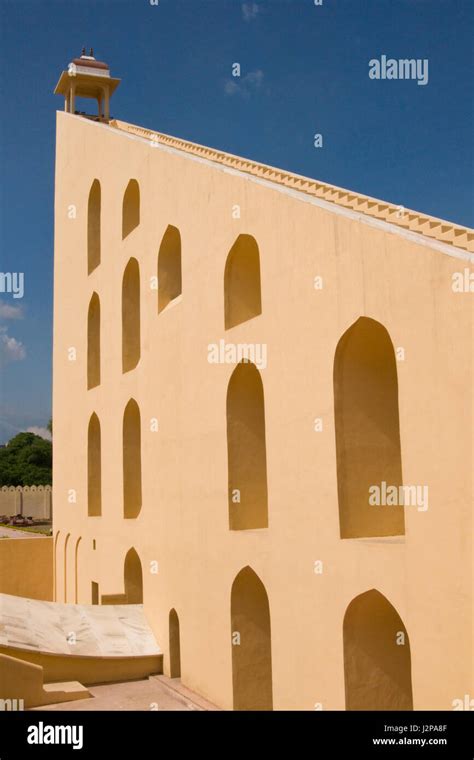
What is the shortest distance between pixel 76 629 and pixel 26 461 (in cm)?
3803

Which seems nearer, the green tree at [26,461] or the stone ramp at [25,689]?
the stone ramp at [25,689]

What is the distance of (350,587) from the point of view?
7.27 metres

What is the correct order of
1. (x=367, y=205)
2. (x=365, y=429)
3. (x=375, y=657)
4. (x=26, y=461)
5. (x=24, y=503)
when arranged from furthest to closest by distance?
1. (x=26, y=461)
2. (x=24, y=503)
3. (x=367, y=205)
4. (x=365, y=429)
5. (x=375, y=657)

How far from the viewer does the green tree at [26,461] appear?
152 feet

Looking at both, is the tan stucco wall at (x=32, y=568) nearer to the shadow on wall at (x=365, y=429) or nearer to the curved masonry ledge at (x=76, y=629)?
the curved masonry ledge at (x=76, y=629)

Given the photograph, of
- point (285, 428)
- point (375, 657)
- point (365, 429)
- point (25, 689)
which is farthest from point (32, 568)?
point (365, 429)

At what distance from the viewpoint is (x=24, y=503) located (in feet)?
122

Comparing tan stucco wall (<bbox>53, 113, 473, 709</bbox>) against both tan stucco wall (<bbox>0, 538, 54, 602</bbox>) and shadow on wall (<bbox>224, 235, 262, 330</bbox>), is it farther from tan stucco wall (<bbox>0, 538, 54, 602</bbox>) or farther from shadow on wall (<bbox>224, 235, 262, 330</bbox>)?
tan stucco wall (<bbox>0, 538, 54, 602</bbox>)

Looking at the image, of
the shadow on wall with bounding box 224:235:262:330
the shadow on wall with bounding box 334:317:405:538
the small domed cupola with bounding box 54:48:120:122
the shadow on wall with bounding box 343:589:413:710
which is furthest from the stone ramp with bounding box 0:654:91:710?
the small domed cupola with bounding box 54:48:120:122

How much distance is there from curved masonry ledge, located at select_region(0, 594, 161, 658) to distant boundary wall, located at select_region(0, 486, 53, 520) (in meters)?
25.0

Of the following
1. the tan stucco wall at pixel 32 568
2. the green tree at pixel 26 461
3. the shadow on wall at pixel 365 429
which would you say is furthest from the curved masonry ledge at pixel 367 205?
the green tree at pixel 26 461

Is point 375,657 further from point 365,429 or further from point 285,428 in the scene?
point 285,428

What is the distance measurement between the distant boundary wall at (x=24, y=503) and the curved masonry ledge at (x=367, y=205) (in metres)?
25.7

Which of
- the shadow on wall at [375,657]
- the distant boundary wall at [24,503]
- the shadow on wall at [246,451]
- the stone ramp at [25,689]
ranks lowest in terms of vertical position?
the stone ramp at [25,689]
